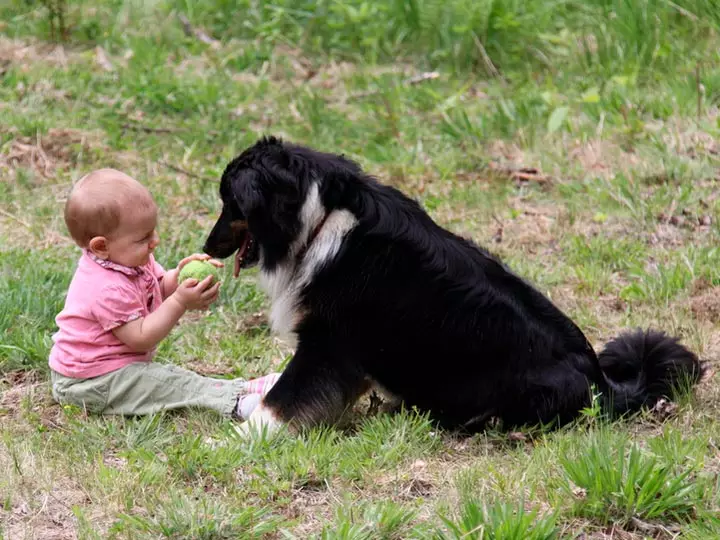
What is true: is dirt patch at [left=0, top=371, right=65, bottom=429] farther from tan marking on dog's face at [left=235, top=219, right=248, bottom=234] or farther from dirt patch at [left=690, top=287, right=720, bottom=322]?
dirt patch at [left=690, top=287, right=720, bottom=322]

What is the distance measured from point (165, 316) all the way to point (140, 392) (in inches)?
14.2

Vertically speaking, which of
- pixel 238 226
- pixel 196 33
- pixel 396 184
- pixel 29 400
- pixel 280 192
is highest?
pixel 280 192

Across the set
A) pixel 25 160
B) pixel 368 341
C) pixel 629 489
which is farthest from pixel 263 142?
pixel 25 160

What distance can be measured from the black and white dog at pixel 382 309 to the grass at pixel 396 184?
186 mm

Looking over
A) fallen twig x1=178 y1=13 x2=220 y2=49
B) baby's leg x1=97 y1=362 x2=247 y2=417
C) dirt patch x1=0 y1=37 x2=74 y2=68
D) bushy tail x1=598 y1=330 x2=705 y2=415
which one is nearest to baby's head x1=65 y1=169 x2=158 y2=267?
baby's leg x1=97 y1=362 x2=247 y2=417

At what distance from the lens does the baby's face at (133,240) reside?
410cm

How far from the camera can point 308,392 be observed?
4.05 m

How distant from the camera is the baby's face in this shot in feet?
13.5

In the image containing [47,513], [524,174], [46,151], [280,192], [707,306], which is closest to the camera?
[47,513]

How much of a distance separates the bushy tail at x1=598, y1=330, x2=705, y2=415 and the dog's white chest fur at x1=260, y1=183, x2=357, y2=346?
4.32 ft

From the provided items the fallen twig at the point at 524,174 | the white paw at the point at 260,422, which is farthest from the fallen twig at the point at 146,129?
the white paw at the point at 260,422

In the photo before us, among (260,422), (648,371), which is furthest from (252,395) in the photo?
(648,371)

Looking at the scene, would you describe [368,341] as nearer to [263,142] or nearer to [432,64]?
[263,142]

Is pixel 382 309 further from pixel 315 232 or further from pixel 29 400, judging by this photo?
pixel 29 400
